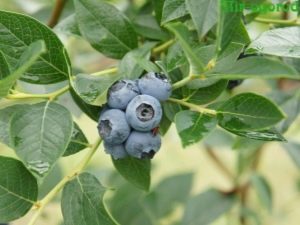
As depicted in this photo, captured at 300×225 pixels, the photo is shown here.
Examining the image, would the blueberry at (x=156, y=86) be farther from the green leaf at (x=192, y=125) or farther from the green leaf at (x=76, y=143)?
the green leaf at (x=76, y=143)

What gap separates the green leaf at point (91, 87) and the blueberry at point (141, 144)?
0.07m

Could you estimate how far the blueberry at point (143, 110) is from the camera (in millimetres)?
772

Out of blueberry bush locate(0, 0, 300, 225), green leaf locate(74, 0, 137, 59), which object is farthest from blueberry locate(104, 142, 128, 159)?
green leaf locate(74, 0, 137, 59)

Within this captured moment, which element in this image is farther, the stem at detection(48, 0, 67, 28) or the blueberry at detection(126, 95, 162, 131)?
the stem at detection(48, 0, 67, 28)

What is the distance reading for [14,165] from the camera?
2.73 ft

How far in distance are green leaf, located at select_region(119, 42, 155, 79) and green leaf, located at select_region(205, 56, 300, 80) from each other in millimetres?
131

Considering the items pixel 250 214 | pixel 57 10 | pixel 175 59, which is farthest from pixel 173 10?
pixel 250 214

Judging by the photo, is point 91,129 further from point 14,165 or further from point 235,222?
point 14,165

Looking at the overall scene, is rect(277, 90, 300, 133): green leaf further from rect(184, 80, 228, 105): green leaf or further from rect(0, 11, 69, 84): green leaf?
rect(0, 11, 69, 84): green leaf

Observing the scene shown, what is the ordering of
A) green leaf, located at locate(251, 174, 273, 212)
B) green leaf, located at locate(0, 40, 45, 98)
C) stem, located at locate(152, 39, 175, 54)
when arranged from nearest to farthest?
green leaf, located at locate(0, 40, 45, 98) < stem, located at locate(152, 39, 175, 54) < green leaf, located at locate(251, 174, 273, 212)

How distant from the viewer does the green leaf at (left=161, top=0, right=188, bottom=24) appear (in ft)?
2.85

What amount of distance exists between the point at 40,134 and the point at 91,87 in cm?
10

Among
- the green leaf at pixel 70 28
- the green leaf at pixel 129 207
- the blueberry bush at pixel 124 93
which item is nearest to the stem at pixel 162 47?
the blueberry bush at pixel 124 93

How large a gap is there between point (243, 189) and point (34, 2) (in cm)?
91
